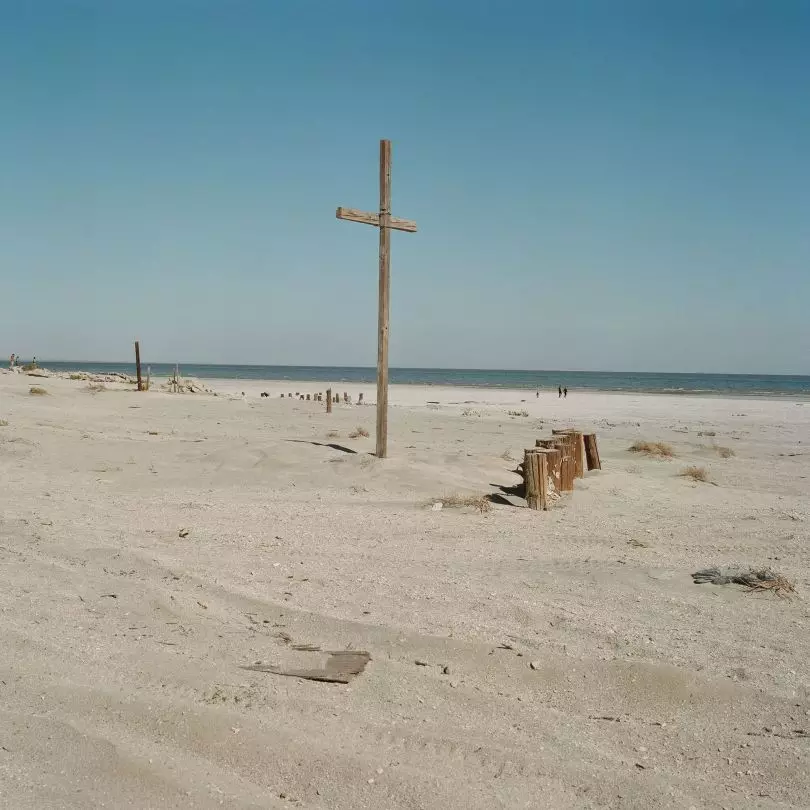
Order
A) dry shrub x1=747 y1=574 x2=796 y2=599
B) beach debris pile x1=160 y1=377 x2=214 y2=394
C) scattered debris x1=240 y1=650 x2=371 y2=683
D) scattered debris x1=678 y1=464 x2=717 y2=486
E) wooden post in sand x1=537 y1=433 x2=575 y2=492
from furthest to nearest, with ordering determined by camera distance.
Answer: beach debris pile x1=160 y1=377 x2=214 y2=394
scattered debris x1=678 y1=464 x2=717 y2=486
wooden post in sand x1=537 y1=433 x2=575 y2=492
dry shrub x1=747 y1=574 x2=796 y2=599
scattered debris x1=240 y1=650 x2=371 y2=683

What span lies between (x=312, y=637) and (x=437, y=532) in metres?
3.21

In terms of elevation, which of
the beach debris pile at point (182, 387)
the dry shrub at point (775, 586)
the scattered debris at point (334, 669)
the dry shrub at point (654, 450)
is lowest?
the scattered debris at point (334, 669)

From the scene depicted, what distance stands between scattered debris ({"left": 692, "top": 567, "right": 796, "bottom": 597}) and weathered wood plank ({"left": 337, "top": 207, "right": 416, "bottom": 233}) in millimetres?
7373

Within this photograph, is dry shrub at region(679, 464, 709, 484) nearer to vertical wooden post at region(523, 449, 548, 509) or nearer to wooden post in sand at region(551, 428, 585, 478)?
wooden post in sand at region(551, 428, 585, 478)

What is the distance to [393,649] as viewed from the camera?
14.7 feet

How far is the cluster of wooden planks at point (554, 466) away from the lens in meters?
9.04

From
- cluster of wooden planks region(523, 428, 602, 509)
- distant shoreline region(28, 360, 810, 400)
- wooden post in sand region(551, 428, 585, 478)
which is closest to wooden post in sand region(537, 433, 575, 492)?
cluster of wooden planks region(523, 428, 602, 509)

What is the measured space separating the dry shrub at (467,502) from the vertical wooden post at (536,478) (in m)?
0.58

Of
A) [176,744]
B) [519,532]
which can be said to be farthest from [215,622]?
[519,532]

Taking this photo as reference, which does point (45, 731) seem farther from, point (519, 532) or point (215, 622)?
point (519, 532)

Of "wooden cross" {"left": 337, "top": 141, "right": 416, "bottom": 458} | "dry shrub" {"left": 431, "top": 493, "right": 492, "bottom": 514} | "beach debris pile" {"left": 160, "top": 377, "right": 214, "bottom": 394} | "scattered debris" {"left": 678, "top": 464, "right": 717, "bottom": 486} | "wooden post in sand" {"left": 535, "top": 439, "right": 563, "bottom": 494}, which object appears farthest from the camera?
"beach debris pile" {"left": 160, "top": 377, "right": 214, "bottom": 394}

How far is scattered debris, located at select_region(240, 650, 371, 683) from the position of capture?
4.00 m

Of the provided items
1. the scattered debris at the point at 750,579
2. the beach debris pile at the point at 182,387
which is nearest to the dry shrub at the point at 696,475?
the scattered debris at the point at 750,579

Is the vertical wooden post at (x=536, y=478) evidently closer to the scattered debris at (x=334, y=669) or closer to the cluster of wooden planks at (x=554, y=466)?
the cluster of wooden planks at (x=554, y=466)
